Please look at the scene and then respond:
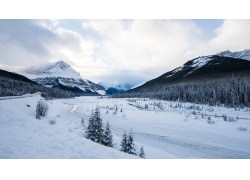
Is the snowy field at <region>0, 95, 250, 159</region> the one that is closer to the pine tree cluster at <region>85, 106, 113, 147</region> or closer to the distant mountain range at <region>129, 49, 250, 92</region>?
the pine tree cluster at <region>85, 106, 113, 147</region>

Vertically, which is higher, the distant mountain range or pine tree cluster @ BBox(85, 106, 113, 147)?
the distant mountain range

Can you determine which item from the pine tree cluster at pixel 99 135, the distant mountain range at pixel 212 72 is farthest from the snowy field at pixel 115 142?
the distant mountain range at pixel 212 72

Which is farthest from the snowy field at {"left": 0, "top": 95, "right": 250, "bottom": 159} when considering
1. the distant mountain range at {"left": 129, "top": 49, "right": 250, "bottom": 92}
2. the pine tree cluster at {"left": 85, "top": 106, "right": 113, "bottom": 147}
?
the distant mountain range at {"left": 129, "top": 49, "right": 250, "bottom": 92}

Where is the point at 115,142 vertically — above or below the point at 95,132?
below

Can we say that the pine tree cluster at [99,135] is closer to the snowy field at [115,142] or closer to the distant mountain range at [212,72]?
the snowy field at [115,142]

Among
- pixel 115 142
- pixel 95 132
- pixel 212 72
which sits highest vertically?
pixel 212 72

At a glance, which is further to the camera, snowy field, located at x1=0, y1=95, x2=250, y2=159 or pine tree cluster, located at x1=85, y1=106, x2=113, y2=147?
pine tree cluster, located at x1=85, y1=106, x2=113, y2=147

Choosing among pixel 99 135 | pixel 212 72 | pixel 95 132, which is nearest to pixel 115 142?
pixel 99 135

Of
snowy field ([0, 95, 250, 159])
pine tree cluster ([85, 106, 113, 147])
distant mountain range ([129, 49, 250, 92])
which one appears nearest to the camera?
snowy field ([0, 95, 250, 159])

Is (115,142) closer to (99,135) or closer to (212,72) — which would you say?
(99,135)

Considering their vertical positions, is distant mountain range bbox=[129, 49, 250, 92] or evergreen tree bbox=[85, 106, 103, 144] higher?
distant mountain range bbox=[129, 49, 250, 92]

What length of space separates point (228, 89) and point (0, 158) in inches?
1623

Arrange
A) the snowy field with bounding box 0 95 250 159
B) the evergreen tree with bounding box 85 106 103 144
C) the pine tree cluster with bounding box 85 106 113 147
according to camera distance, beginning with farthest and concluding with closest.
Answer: the evergreen tree with bounding box 85 106 103 144 → the pine tree cluster with bounding box 85 106 113 147 → the snowy field with bounding box 0 95 250 159

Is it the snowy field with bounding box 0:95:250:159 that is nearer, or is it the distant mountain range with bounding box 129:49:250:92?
the snowy field with bounding box 0:95:250:159
